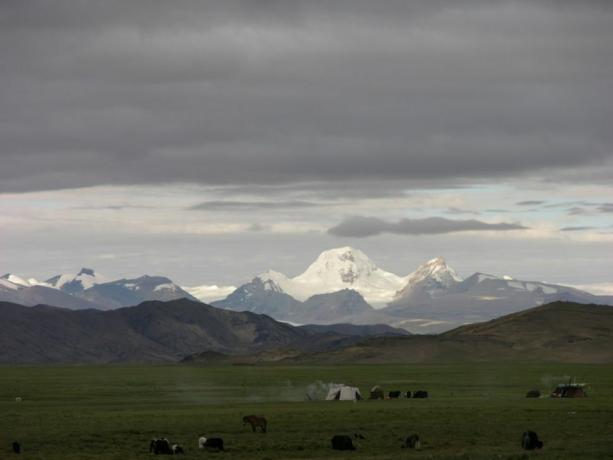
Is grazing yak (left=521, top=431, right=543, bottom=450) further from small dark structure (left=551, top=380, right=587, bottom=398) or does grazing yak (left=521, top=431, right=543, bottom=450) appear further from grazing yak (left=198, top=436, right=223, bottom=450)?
small dark structure (left=551, top=380, right=587, bottom=398)

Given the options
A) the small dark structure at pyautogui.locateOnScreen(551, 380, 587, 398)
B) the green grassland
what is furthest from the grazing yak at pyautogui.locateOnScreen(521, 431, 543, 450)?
the small dark structure at pyautogui.locateOnScreen(551, 380, 587, 398)

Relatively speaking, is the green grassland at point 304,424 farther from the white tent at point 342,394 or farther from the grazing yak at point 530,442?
the white tent at point 342,394

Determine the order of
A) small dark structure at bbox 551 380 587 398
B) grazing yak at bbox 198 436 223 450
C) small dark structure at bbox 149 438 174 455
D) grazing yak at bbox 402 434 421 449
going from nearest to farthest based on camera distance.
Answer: small dark structure at bbox 149 438 174 455 → grazing yak at bbox 198 436 223 450 → grazing yak at bbox 402 434 421 449 → small dark structure at bbox 551 380 587 398

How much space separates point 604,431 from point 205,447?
75.9 feet

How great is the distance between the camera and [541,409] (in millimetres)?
81938

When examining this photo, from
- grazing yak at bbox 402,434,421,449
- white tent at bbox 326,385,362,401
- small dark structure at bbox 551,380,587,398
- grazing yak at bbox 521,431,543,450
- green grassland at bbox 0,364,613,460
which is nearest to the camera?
grazing yak at bbox 521,431,543,450

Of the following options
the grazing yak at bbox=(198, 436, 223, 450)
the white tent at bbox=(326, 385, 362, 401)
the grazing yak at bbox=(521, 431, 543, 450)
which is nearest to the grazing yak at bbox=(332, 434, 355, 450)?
the grazing yak at bbox=(198, 436, 223, 450)

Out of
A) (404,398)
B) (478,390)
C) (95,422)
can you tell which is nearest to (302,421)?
(95,422)

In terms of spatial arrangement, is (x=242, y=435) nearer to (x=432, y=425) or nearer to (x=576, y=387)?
(x=432, y=425)

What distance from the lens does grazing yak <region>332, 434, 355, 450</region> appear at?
55688 mm

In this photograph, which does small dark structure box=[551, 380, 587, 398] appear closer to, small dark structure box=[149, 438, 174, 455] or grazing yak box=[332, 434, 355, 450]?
grazing yak box=[332, 434, 355, 450]

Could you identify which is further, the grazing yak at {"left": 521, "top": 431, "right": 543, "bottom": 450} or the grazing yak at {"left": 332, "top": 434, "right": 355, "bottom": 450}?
the grazing yak at {"left": 332, "top": 434, "right": 355, "bottom": 450}

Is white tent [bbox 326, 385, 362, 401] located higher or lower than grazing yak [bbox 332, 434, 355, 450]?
higher

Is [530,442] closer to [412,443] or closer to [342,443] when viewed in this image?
[412,443]
